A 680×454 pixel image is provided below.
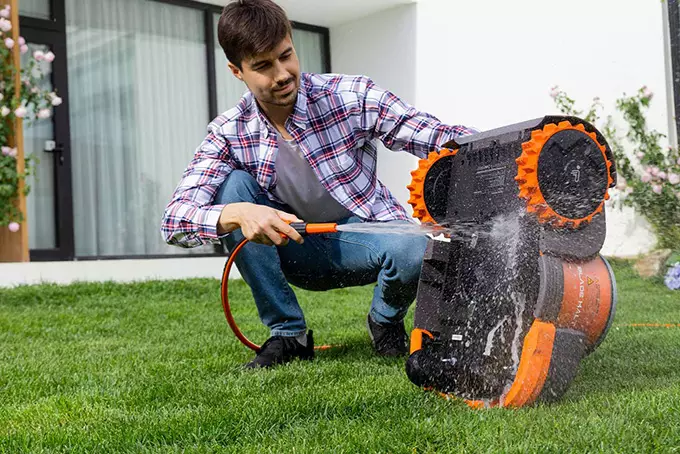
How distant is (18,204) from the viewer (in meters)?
5.18

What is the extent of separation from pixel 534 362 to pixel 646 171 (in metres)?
4.40

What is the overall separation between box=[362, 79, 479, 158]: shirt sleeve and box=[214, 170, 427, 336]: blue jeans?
0.84 ft

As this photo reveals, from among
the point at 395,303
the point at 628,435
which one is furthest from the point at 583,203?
the point at 395,303

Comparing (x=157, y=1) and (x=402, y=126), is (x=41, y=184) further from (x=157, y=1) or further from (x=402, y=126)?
(x=402, y=126)

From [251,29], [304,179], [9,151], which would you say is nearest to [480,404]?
[304,179]

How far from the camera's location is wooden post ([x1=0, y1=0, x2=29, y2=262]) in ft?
17.0

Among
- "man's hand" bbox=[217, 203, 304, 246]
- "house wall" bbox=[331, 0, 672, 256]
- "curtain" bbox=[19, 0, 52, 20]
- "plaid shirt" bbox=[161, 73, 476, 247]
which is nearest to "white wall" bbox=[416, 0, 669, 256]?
"house wall" bbox=[331, 0, 672, 256]

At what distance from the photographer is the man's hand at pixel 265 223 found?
178cm

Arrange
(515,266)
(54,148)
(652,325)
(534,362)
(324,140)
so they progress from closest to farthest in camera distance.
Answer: (534,362) < (515,266) < (324,140) < (652,325) < (54,148)

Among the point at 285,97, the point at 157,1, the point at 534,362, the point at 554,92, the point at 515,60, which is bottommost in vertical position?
the point at 534,362

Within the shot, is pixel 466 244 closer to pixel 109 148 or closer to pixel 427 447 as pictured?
pixel 427 447

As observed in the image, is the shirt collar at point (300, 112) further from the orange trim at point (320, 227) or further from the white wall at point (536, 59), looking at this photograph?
the white wall at point (536, 59)

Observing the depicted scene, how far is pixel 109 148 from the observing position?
19.9 feet

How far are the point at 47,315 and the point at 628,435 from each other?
3068 millimetres
